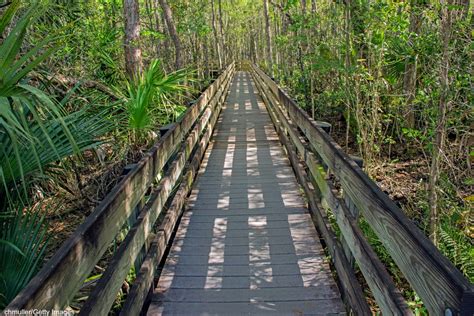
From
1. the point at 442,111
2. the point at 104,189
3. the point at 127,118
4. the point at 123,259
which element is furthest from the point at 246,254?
the point at 127,118

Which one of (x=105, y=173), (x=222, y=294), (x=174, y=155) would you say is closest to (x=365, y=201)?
(x=222, y=294)

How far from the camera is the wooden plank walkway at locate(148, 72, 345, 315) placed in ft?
9.95

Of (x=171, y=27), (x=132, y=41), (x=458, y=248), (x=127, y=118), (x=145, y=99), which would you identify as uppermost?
(x=171, y=27)

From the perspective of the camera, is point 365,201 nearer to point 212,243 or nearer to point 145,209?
point 145,209

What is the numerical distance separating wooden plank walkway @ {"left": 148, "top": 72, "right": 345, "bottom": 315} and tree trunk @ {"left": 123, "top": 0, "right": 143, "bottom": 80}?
2588mm

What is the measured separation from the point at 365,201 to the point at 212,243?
1918 millimetres

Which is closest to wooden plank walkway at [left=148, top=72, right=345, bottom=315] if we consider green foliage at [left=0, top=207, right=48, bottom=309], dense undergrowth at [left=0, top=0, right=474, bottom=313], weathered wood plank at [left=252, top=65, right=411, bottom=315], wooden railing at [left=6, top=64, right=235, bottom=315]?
wooden railing at [left=6, top=64, right=235, bottom=315]

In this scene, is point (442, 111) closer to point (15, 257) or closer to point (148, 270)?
point (148, 270)

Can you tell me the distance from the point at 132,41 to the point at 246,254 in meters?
5.21

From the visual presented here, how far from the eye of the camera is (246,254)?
378cm

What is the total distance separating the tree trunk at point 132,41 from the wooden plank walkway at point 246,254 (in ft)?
8.49

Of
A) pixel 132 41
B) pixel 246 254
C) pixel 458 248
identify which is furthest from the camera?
pixel 132 41

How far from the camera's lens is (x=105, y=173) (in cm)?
592

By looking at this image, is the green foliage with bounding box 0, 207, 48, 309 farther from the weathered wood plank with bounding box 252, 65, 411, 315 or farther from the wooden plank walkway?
the weathered wood plank with bounding box 252, 65, 411, 315
